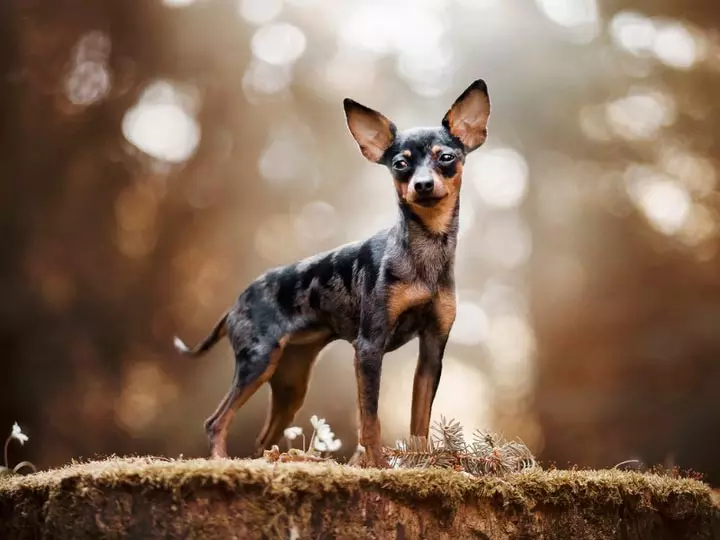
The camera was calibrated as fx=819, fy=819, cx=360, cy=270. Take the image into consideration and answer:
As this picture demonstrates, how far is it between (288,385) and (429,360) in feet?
2.14

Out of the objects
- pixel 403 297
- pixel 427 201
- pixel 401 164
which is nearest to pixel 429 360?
pixel 403 297

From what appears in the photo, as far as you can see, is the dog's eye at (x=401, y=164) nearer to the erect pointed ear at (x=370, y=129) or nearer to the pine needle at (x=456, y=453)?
the erect pointed ear at (x=370, y=129)

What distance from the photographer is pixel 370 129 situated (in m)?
2.83

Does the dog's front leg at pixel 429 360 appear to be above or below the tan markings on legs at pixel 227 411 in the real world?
above

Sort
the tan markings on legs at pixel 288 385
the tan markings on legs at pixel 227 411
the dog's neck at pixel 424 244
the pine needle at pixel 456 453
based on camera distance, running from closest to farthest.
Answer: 1. the pine needle at pixel 456 453
2. the dog's neck at pixel 424 244
3. the tan markings on legs at pixel 227 411
4. the tan markings on legs at pixel 288 385

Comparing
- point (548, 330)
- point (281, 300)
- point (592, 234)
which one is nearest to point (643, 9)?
point (592, 234)

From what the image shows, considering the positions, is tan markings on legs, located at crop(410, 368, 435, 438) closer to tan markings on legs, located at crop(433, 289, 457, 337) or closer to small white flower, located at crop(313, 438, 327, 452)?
tan markings on legs, located at crop(433, 289, 457, 337)

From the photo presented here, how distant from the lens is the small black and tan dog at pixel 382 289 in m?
2.69

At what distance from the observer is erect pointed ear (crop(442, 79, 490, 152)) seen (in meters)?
2.79

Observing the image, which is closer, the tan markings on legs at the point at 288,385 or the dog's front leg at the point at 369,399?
the dog's front leg at the point at 369,399

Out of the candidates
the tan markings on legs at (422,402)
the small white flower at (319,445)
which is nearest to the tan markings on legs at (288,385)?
the small white flower at (319,445)

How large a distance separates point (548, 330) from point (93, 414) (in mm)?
3207

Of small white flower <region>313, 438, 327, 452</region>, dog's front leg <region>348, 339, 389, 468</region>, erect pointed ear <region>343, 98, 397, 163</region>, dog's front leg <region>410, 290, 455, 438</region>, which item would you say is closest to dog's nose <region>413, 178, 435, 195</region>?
erect pointed ear <region>343, 98, 397, 163</region>

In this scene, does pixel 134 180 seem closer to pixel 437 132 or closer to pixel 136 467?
pixel 437 132
